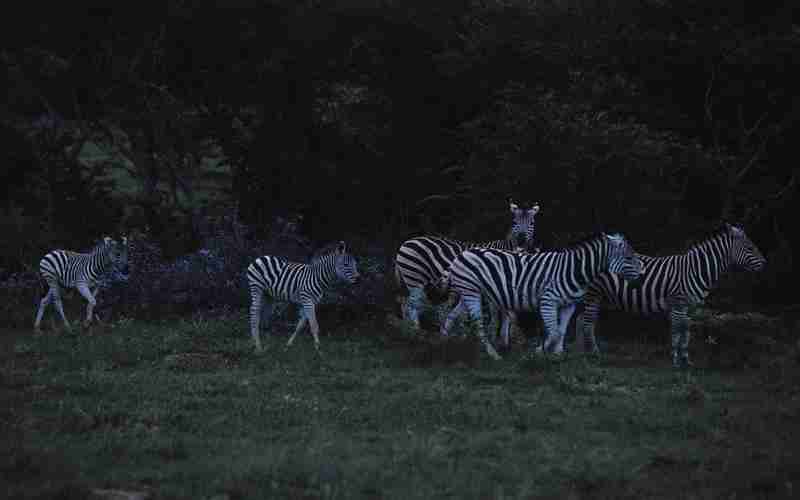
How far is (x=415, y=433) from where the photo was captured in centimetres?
1073

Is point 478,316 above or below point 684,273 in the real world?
below

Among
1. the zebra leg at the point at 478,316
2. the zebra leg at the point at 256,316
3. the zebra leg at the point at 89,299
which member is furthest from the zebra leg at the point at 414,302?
the zebra leg at the point at 89,299

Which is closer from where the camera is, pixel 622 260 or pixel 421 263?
pixel 622 260

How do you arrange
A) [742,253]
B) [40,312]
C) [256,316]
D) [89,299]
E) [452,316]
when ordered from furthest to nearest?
[89,299] < [40,312] < [452,316] < [256,316] < [742,253]

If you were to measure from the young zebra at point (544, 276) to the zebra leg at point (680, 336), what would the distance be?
779 millimetres

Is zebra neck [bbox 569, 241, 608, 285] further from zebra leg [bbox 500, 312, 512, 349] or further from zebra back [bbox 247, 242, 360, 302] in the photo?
zebra back [bbox 247, 242, 360, 302]

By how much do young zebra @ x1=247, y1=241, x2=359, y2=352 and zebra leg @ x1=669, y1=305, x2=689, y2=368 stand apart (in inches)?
194

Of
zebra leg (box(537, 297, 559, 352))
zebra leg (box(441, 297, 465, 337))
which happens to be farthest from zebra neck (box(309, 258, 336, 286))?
zebra leg (box(537, 297, 559, 352))

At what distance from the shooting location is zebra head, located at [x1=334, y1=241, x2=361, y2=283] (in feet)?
56.1

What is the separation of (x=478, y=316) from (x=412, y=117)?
13.9 meters

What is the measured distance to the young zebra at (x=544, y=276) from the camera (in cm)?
1557

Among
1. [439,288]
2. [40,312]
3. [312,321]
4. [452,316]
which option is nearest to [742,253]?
[452,316]

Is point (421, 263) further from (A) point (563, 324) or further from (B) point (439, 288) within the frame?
(A) point (563, 324)

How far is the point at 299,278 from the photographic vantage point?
17016 mm
